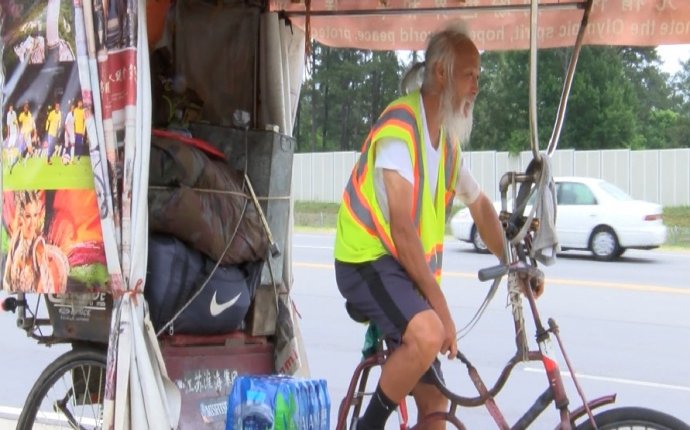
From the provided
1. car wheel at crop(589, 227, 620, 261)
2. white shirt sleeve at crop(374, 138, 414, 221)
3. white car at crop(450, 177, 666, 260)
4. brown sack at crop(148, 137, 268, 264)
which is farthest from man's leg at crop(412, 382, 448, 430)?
car wheel at crop(589, 227, 620, 261)

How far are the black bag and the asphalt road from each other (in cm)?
113

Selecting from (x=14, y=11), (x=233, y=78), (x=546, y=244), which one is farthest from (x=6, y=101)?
(x=546, y=244)

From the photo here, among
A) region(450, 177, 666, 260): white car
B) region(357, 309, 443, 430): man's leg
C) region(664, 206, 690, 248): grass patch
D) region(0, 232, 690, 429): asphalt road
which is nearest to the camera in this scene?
region(357, 309, 443, 430): man's leg

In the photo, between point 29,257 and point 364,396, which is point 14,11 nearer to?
point 29,257

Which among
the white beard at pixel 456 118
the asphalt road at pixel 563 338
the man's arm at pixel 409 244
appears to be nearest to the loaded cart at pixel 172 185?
the white beard at pixel 456 118

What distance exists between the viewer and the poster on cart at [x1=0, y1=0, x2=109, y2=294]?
3.69 m

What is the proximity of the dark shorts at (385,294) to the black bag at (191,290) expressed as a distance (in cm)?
64

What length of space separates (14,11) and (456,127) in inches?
A: 72.2

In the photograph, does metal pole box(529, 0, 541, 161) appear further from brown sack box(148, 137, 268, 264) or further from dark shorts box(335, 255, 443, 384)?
brown sack box(148, 137, 268, 264)

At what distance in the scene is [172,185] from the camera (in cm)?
399

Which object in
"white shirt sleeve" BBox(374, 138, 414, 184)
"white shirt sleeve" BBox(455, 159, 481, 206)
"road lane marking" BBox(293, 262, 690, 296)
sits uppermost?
"white shirt sleeve" BBox(374, 138, 414, 184)

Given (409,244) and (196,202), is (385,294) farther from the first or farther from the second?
(196,202)

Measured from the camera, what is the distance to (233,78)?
4.88 metres

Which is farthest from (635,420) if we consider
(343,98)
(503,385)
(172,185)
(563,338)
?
(343,98)
